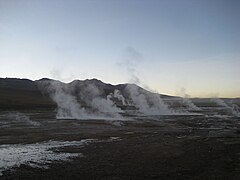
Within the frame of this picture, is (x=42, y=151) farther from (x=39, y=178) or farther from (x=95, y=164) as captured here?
(x=39, y=178)

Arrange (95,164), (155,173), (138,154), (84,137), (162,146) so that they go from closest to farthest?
1. (155,173)
2. (95,164)
3. (138,154)
4. (162,146)
5. (84,137)

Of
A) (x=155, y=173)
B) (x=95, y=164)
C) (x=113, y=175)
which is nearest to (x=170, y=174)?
(x=155, y=173)

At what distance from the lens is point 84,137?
31891mm

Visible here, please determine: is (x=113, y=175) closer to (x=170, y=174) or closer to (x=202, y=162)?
(x=170, y=174)

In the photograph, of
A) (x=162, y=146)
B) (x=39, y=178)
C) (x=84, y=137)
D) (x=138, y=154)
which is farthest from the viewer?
(x=84, y=137)

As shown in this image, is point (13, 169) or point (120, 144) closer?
point (13, 169)

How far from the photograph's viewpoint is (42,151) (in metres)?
23.7

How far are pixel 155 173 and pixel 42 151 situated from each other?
9678 millimetres

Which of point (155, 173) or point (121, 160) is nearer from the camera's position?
point (155, 173)

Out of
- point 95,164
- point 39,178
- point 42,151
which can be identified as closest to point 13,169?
point 39,178

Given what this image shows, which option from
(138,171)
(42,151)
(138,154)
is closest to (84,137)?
(42,151)

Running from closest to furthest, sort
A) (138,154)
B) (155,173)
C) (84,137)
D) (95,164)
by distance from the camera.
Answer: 1. (155,173)
2. (95,164)
3. (138,154)
4. (84,137)

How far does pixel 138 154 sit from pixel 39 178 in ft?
26.3

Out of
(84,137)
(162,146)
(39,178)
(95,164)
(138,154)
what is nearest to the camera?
(39,178)
